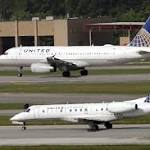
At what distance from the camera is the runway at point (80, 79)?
284 feet

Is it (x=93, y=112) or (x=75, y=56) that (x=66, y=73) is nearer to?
(x=75, y=56)

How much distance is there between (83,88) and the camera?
77.4m

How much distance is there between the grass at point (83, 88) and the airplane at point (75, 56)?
12993 mm

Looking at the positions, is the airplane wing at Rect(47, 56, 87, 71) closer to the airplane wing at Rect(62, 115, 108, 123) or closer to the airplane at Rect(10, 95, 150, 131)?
the airplane at Rect(10, 95, 150, 131)

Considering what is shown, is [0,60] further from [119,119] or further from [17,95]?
[119,119]

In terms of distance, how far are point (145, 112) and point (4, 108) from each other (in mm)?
18622

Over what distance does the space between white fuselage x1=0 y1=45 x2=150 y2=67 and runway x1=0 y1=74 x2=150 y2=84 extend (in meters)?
2.46

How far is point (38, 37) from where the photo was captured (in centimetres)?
15025

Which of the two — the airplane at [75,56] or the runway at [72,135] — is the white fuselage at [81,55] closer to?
the airplane at [75,56]

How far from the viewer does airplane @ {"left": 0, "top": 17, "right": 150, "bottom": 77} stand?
96.0 m

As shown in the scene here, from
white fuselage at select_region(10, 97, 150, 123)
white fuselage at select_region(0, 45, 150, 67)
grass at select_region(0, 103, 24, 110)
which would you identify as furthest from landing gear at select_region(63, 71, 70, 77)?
white fuselage at select_region(10, 97, 150, 123)

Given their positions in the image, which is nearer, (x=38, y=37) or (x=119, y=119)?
(x=119, y=119)
